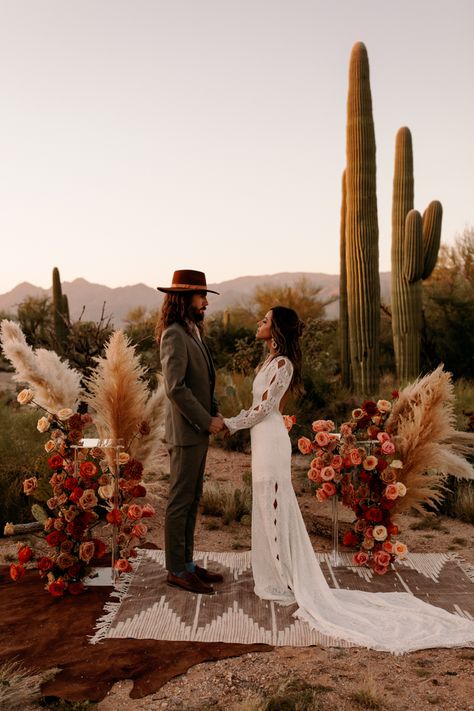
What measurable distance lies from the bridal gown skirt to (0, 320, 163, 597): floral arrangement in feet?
2.72

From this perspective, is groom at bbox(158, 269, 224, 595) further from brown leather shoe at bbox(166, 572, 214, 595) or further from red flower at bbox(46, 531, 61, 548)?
red flower at bbox(46, 531, 61, 548)

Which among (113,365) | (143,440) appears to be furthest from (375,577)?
(113,365)

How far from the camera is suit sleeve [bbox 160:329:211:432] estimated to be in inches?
174

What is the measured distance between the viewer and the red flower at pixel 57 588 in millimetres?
4531

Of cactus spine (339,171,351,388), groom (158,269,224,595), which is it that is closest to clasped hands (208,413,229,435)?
groom (158,269,224,595)

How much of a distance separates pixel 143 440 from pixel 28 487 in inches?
33.4

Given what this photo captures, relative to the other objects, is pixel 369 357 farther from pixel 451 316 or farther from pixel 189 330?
pixel 189 330

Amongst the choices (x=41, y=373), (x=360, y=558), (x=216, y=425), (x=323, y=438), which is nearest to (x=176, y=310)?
(x=216, y=425)

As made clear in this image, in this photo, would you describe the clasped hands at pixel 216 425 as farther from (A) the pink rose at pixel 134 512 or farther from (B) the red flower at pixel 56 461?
(B) the red flower at pixel 56 461

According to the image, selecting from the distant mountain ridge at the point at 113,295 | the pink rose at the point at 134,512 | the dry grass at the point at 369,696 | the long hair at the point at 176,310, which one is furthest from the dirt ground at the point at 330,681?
the distant mountain ridge at the point at 113,295

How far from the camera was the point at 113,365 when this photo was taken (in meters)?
4.64

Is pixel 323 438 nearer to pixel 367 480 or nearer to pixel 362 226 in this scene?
pixel 367 480

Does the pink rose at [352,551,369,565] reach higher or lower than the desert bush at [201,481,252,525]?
lower

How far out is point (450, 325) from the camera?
15891 millimetres
